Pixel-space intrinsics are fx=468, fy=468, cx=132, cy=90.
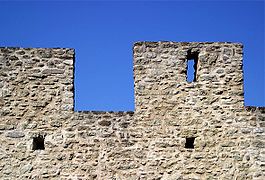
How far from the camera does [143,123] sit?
1001cm


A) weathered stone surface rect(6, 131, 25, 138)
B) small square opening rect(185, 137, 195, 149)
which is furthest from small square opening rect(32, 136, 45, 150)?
small square opening rect(185, 137, 195, 149)

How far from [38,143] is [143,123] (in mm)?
2251

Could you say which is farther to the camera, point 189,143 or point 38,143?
point 189,143

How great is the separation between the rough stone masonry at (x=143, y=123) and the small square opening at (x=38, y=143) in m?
0.02

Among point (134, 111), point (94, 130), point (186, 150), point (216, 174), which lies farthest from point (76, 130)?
point (216, 174)

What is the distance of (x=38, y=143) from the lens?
980 centimetres

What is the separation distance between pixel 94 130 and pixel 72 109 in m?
0.65

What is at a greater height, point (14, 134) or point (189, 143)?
point (14, 134)

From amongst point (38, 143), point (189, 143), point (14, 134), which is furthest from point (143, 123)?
point (14, 134)

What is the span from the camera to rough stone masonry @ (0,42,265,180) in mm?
9664

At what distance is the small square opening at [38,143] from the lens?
32.0 ft

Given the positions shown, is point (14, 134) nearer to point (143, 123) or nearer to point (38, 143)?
point (38, 143)

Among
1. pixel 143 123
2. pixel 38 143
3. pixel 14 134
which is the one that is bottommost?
pixel 38 143

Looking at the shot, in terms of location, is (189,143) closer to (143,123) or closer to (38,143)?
(143,123)
